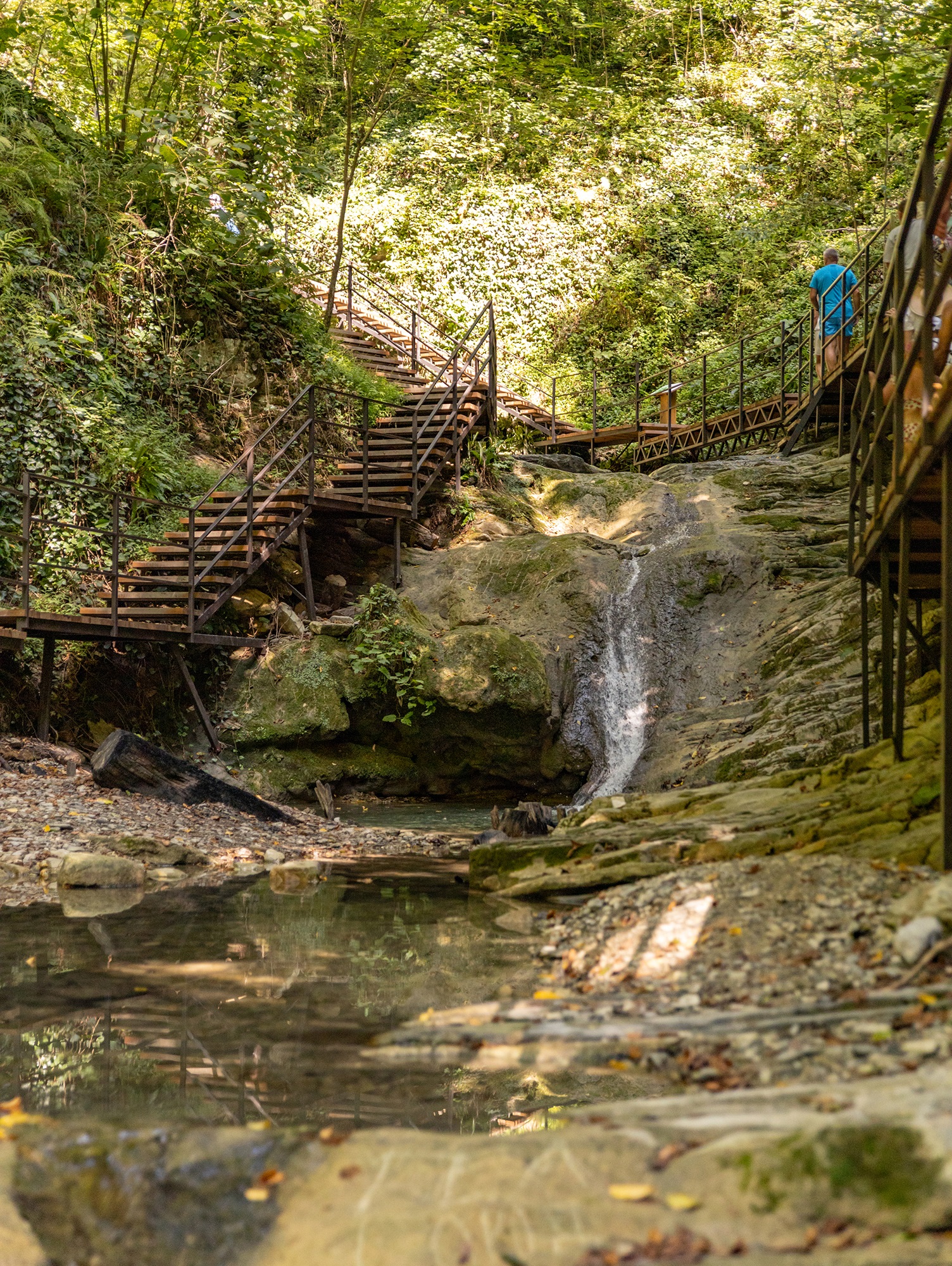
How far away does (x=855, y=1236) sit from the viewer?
2367mm

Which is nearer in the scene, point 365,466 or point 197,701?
point 197,701

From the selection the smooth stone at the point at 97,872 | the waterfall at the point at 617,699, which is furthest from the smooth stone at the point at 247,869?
the waterfall at the point at 617,699

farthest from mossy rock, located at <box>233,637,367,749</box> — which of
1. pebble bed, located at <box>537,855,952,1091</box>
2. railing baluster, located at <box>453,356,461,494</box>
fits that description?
pebble bed, located at <box>537,855,952,1091</box>

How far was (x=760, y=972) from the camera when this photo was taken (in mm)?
4367

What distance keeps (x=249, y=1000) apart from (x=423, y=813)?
7313 mm

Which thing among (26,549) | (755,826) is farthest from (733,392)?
(755,826)

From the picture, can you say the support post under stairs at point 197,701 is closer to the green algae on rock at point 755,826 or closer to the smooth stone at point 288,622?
the smooth stone at point 288,622

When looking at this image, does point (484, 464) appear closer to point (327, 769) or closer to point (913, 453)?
point (327, 769)

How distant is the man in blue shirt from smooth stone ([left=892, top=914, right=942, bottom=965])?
39.8 ft

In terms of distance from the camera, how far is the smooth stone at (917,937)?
13.2 feet

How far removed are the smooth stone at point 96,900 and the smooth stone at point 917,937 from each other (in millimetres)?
4874

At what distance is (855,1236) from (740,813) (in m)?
4.78

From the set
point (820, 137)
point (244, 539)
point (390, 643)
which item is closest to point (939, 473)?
point (390, 643)

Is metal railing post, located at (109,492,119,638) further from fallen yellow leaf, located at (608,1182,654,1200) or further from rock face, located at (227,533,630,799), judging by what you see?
fallen yellow leaf, located at (608,1182,654,1200)
